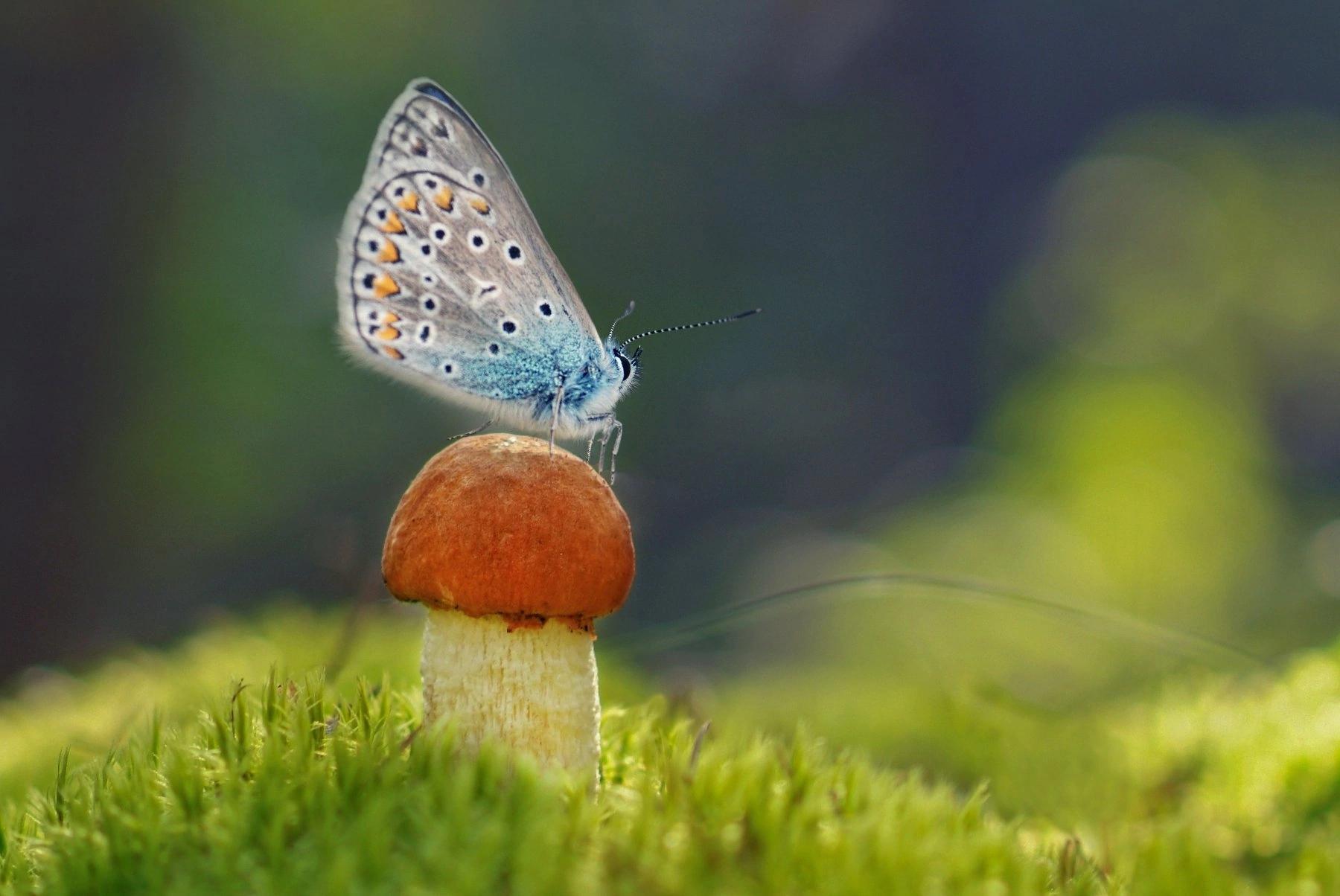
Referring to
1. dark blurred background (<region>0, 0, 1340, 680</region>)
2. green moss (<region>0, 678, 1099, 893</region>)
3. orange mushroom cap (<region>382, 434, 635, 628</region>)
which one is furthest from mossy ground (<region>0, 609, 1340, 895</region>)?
dark blurred background (<region>0, 0, 1340, 680</region>)

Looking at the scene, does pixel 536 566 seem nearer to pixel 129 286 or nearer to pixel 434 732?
pixel 434 732

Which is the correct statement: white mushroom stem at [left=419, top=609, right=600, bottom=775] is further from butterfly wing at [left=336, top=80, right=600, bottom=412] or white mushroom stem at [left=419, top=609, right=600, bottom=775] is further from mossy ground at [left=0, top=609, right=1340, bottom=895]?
butterfly wing at [left=336, top=80, right=600, bottom=412]

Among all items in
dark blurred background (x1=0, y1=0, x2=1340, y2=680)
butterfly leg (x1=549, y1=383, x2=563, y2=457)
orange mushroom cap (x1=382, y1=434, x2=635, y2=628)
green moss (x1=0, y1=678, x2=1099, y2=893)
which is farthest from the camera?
dark blurred background (x1=0, y1=0, x2=1340, y2=680)

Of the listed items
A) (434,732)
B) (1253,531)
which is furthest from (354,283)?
(1253,531)

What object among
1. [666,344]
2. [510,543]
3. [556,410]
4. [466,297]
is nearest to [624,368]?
[556,410]

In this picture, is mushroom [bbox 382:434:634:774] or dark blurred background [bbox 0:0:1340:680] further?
dark blurred background [bbox 0:0:1340:680]
